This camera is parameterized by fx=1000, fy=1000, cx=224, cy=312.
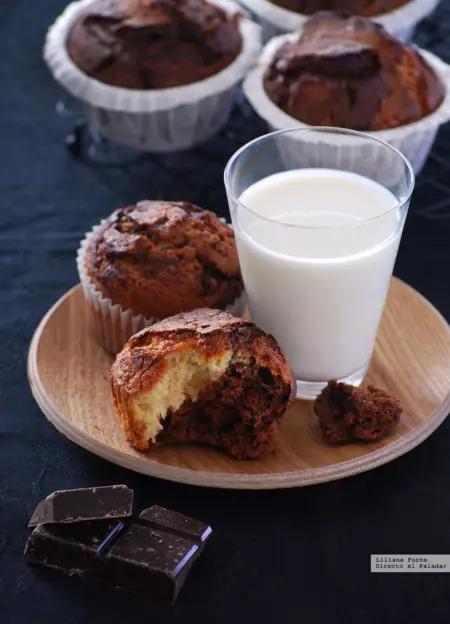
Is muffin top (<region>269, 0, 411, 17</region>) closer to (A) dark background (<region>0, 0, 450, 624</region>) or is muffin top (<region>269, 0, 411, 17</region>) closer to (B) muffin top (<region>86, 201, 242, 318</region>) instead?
(A) dark background (<region>0, 0, 450, 624</region>)

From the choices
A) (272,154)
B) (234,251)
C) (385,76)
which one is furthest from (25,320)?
(385,76)

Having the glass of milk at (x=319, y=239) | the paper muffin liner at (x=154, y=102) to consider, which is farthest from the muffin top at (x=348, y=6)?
the glass of milk at (x=319, y=239)

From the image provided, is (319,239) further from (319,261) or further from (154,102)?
(154,102)

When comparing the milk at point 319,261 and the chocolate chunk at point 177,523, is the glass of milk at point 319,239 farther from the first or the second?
the chocolate chunk at point 177,523

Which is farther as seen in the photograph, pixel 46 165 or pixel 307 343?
pixel 46 165

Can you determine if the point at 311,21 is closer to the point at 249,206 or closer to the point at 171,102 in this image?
the point at 171,102

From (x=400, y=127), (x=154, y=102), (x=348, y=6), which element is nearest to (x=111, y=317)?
(x=154, y=102)
